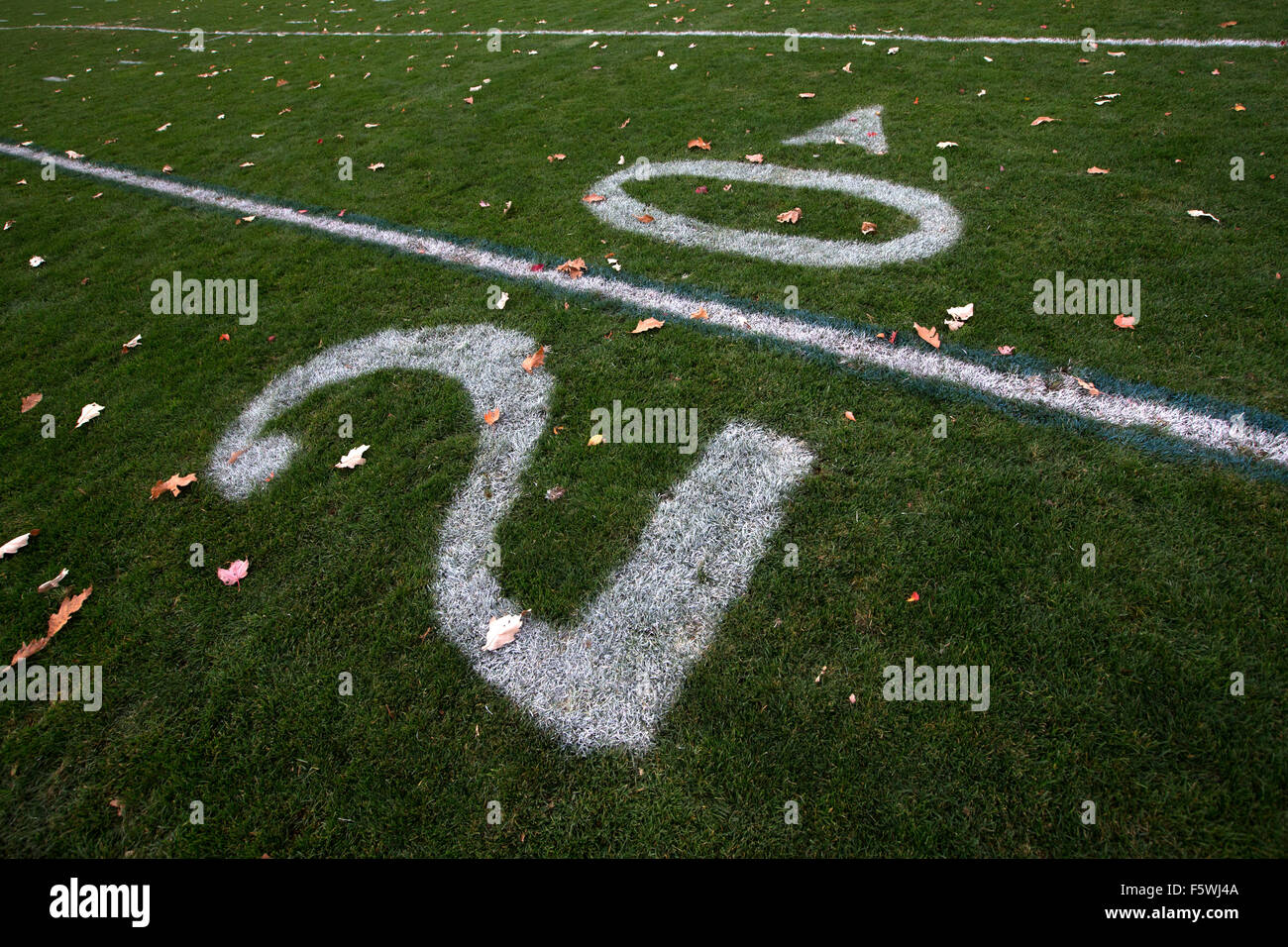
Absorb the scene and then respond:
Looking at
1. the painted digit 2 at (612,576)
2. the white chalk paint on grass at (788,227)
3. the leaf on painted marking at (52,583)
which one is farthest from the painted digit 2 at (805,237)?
the leaf on painted marking at (52,583)

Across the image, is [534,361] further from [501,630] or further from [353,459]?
[501,630]

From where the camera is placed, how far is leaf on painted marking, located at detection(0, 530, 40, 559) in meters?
2.96

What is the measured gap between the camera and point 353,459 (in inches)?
127

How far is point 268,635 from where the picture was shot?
8.33ft

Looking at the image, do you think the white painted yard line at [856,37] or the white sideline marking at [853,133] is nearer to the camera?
the white sideline marking at [853,133]

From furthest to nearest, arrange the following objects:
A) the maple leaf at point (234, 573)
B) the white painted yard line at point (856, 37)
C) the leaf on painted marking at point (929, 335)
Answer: the white painted yard line at point (856, 37), the leaf on painted marking at point (929, 335), the maple leaf at point (234, 573)

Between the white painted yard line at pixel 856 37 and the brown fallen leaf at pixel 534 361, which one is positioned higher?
the white painted yard line at pixel 856 37

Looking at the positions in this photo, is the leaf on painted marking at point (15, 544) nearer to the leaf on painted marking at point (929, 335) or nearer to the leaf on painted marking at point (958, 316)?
the leaf on painted marking at point (929, 335)

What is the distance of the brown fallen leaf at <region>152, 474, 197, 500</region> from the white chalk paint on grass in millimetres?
3382

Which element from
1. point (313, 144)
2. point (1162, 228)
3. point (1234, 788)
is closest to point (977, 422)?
point (1234, 788)

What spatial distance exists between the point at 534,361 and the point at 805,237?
7.30ft

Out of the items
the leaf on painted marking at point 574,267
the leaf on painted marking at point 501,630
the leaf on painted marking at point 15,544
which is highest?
the leaf on painted marking at point 574,267

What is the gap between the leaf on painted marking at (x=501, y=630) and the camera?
8.08 ft
